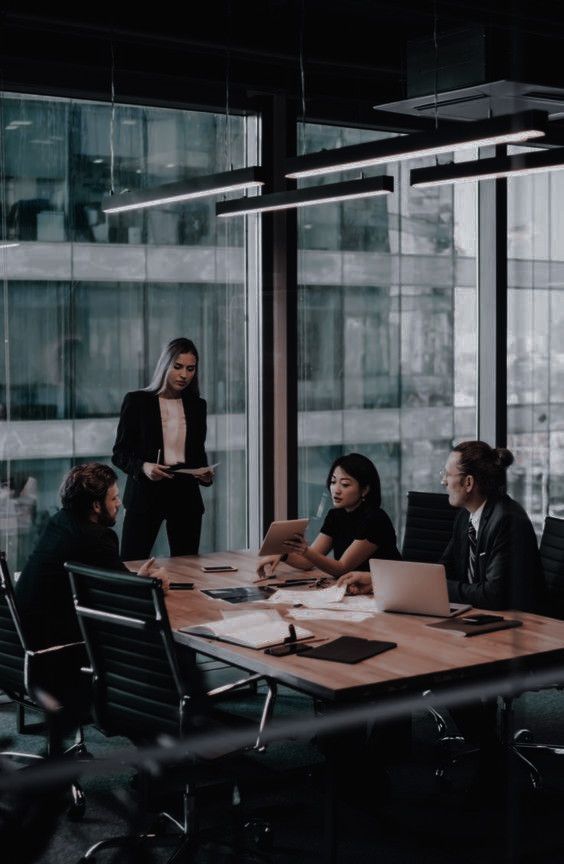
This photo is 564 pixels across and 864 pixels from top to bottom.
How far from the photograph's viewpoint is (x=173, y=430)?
5.26m

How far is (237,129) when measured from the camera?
5.76 m

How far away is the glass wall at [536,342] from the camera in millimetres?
6812

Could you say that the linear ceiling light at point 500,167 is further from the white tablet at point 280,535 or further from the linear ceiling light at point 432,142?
the white tablet at point 280,535

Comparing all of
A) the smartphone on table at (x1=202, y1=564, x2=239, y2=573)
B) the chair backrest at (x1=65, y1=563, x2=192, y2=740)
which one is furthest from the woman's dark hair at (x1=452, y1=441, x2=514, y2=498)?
the chair backrest at (x1=65, y1=563, x2=192, y2=740)

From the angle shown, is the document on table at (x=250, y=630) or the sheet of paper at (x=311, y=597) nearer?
the document on table at (x=250, y=630)

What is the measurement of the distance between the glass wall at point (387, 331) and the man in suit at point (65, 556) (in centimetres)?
259

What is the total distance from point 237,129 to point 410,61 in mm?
955

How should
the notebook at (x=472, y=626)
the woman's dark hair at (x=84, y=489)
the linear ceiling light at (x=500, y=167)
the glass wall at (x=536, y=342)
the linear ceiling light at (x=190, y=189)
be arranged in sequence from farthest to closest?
the glass wall at (x=536, y=342) < the linear ceiling light at (x=190, y=189) < the linear ceiling light at (x=500, y=167) < the woman's dark hair at (x=84, y=489) < the notebook at (x=472, y=626)

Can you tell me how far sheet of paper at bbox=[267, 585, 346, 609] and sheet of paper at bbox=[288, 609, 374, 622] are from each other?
70 mm

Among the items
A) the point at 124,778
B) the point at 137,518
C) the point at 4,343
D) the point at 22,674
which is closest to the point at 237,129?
the point at 4,343

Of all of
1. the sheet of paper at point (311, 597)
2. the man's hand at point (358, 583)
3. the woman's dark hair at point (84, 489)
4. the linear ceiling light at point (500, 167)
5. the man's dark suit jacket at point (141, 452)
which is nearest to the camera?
the woman's dark hair at point (84, 489)

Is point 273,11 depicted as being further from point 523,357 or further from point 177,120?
point 523,357

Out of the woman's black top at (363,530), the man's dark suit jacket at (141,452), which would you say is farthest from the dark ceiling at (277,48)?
the woman's black top at (363,530)

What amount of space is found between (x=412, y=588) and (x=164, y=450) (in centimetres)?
206
